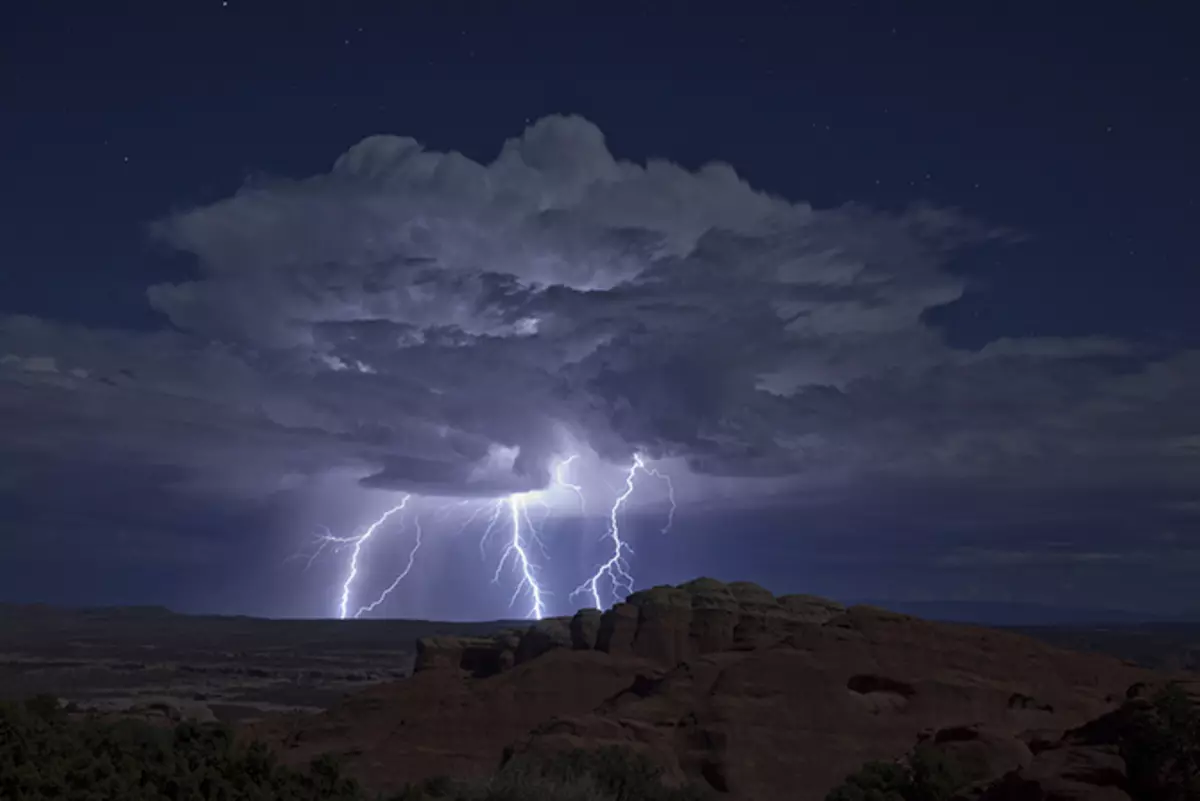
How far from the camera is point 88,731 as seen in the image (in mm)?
16266

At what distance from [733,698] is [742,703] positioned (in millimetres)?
494

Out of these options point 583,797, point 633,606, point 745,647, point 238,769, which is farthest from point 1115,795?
point 633,606

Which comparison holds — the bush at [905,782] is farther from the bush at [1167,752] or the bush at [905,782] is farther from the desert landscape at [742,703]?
the bush at [1167,752]

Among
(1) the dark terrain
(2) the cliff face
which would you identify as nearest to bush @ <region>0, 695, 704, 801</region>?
(2) the cliff face

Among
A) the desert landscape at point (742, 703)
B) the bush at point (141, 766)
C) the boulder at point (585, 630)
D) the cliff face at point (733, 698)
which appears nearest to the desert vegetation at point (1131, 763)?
the desert landscape at point (742, 703)

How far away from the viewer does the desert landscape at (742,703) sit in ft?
117

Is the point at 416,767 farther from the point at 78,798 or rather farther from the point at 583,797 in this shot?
the point at 78,798

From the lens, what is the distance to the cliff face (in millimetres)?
39656

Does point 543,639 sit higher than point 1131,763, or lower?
higher

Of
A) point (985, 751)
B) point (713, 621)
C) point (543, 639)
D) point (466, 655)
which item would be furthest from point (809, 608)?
point (985, 751)

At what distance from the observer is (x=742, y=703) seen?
42.1 m

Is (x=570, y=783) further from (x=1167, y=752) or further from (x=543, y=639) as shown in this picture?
(x=543, y=639)

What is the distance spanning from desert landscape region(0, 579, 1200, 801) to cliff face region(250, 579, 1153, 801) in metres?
0.09

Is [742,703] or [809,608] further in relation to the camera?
[809,608]
